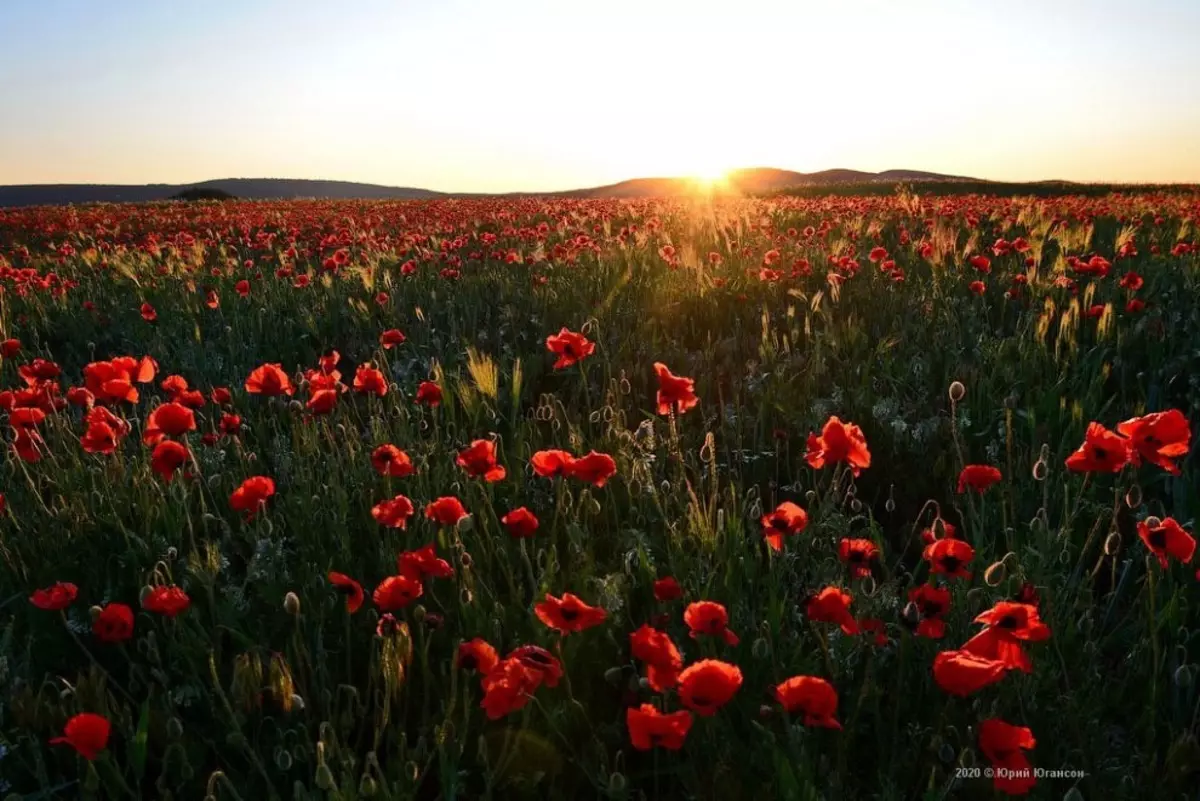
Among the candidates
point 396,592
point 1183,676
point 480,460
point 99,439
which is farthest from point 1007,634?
point 99,439

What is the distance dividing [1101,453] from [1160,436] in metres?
0.11

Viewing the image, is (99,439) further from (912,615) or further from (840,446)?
(912,615)

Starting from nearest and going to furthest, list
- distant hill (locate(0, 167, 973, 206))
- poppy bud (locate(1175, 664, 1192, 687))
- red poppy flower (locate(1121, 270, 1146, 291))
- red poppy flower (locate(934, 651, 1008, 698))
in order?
red poppy flower (locate(934, 651, 1008, 698)) < poppy bud (locate(1175, 664, 1192, 687)) < red poppy flower (locate(1121, 270, 1146, 291)) < distant hill (locate(0, 167, 973, 206))

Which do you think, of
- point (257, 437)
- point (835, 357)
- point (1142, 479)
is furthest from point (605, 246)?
point (1142, 479)

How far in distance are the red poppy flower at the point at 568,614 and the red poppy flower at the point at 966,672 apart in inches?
21.3

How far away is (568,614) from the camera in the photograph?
149 cm

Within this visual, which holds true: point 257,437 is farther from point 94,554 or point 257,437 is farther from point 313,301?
point 313,301

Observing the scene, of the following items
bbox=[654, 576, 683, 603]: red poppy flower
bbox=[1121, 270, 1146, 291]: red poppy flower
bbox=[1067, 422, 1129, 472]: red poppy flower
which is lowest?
bbox=[654, 576, 683, 603]: red poppy flower

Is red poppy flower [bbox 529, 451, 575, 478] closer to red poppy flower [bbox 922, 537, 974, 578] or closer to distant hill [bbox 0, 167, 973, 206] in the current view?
red poppy flower [bbox 922, 537, 974, 578]

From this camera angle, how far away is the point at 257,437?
3146 millimetres

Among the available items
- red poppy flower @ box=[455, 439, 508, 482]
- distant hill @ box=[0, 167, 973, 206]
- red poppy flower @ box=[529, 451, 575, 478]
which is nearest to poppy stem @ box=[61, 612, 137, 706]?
red poppy flower @ box=[455, 439, 508, 482]

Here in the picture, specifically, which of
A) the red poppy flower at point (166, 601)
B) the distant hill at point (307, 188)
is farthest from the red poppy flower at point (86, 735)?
the distant hill at point (307, 188)

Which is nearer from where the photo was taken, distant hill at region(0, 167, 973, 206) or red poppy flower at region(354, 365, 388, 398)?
red poppy flower at region(354, 365, 388, 398)

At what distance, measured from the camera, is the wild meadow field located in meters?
1.52
